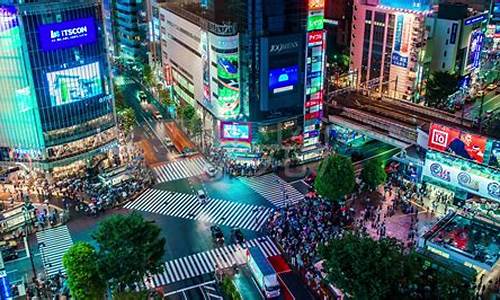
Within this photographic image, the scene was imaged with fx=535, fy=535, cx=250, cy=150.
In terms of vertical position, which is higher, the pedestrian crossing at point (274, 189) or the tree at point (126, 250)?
the tree at point (126, 250)

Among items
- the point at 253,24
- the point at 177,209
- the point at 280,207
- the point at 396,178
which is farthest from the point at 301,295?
the point at 253,24

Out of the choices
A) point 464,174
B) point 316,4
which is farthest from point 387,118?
point 316,4

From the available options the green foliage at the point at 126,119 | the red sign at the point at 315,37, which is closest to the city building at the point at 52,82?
the green foliage at the point at 126,119

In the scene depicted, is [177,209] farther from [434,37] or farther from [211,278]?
[434,37]

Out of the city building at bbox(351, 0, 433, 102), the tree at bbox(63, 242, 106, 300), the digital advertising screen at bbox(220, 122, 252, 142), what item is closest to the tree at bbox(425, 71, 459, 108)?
the city building at bbox(351, 0, 433, 102)

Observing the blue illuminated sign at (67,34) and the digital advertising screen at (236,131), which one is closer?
the blue illuminated sign at (67,34)

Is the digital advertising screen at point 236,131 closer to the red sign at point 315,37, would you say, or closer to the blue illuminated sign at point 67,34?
the red sign at point 315,37

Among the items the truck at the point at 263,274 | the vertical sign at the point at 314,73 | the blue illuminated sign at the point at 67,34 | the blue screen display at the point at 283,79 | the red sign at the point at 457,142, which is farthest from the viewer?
the vertical sign at the point at 314,73
